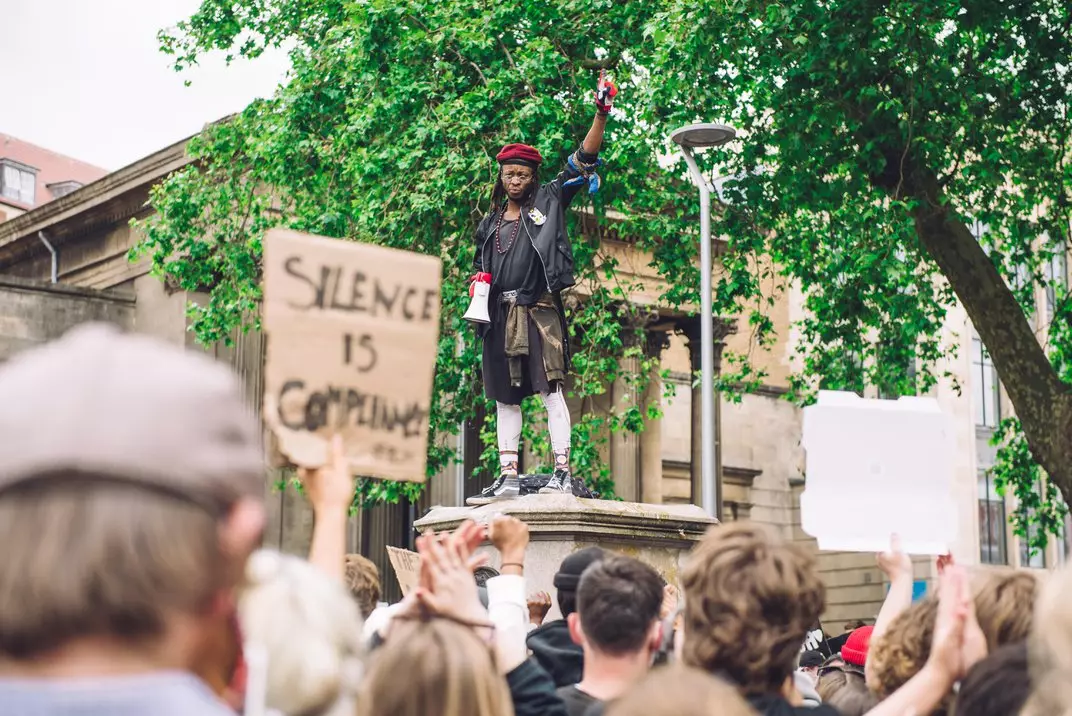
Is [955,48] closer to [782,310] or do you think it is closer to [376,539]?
[376,539]

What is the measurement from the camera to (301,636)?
7.04 feet

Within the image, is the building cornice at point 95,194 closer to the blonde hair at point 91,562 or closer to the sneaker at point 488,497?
the sneaker at point 488,497

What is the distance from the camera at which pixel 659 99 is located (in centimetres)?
1412

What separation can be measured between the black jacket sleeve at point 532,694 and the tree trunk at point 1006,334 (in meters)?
10.0

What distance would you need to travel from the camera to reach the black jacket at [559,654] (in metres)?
4.23

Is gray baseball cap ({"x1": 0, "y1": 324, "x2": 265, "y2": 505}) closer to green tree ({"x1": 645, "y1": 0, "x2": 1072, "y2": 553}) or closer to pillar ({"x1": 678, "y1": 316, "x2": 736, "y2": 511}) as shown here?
green tree ({"x1": 645, "y1": 0, "x2": 1072, "y2": 553})

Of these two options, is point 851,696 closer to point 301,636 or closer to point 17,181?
point 301,636

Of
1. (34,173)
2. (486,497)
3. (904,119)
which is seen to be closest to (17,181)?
(34,173)

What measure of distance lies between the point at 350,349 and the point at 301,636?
3.28 feet

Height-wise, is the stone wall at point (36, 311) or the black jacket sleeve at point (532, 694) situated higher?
the stone wall at point (36, 311)

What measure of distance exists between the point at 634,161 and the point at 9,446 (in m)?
14.0

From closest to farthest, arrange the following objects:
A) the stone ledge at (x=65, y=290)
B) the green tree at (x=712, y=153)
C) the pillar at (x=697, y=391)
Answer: the green tree at (x=712, y=153)
the stone ledge at (x=65, y=290)
the pillar at (x=697, y=391)

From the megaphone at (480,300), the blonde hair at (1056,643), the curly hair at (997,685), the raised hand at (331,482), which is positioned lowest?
the curly hair at (997,685)

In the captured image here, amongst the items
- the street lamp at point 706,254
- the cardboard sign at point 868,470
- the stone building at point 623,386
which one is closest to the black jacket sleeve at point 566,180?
the cardboard sign at point 868,470
